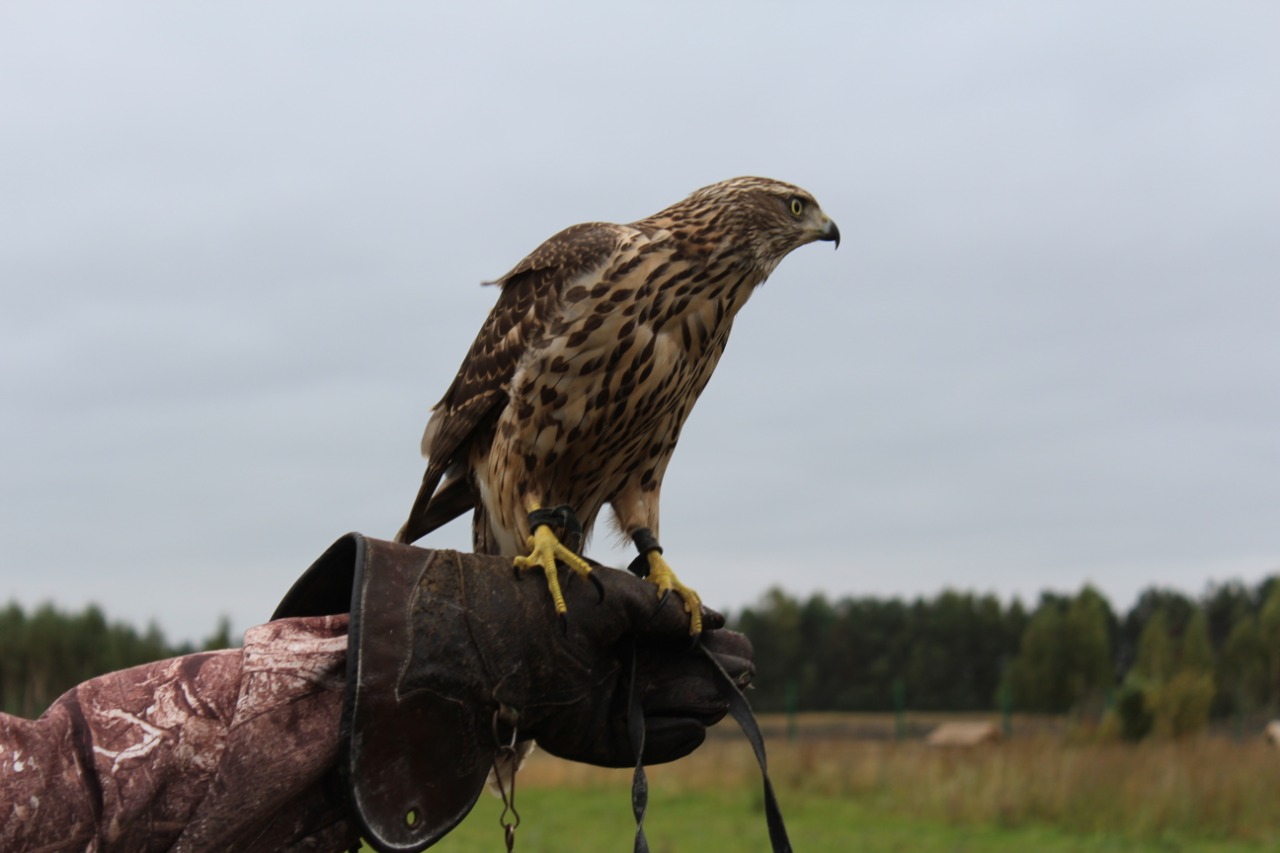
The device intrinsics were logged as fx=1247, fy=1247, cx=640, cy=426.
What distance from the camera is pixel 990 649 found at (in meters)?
32.7

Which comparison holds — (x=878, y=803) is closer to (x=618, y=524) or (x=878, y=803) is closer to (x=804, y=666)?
(x=618, y=524)

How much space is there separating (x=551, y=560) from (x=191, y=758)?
1.00 metres

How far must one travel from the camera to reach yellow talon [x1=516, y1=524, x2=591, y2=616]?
9.36ft

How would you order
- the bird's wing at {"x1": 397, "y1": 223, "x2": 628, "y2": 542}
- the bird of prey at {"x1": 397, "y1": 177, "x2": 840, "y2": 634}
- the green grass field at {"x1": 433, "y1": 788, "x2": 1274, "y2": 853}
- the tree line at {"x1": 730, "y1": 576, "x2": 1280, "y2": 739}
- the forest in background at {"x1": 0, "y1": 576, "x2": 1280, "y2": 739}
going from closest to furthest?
1. the bird of prey at {"x1": 397, "y1": 177, "x2": 840, "y2": 634}
2. the bird's wing at {"x1": 397, "y1": 223, "x2": 628, "y2": 542}
3. the green grass field at {"x1": 433, "y1": 788, "x2": 1274, "y2": 853}
4. the forest in background at {"x1": 0, "y1": 576, "x2": 1280, "y2": 739}
5. the tree line at {"x1": 730, "y1": 576, "x2": 1280, "y2": 739}

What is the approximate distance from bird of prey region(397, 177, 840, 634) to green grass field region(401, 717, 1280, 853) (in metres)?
9.34

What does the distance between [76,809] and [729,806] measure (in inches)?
565

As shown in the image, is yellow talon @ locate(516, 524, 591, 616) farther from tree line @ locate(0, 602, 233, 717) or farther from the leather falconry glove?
tree line @ locate(0, 602, 233, 717)

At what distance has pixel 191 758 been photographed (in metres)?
2.19

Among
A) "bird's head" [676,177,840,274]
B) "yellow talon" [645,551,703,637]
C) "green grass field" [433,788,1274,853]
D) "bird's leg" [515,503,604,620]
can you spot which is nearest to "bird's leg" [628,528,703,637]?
"yellow talon" [645,551,703,637]

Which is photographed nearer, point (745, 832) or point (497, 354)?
point (497, 354)

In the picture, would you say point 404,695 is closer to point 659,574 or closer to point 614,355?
point 659,574

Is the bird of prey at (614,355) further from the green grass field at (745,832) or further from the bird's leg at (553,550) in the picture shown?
the green grass field at (745,832)

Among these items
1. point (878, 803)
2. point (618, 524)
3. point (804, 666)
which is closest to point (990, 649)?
point (804, 666)

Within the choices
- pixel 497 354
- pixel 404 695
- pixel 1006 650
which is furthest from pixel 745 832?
pixel 1006 650
